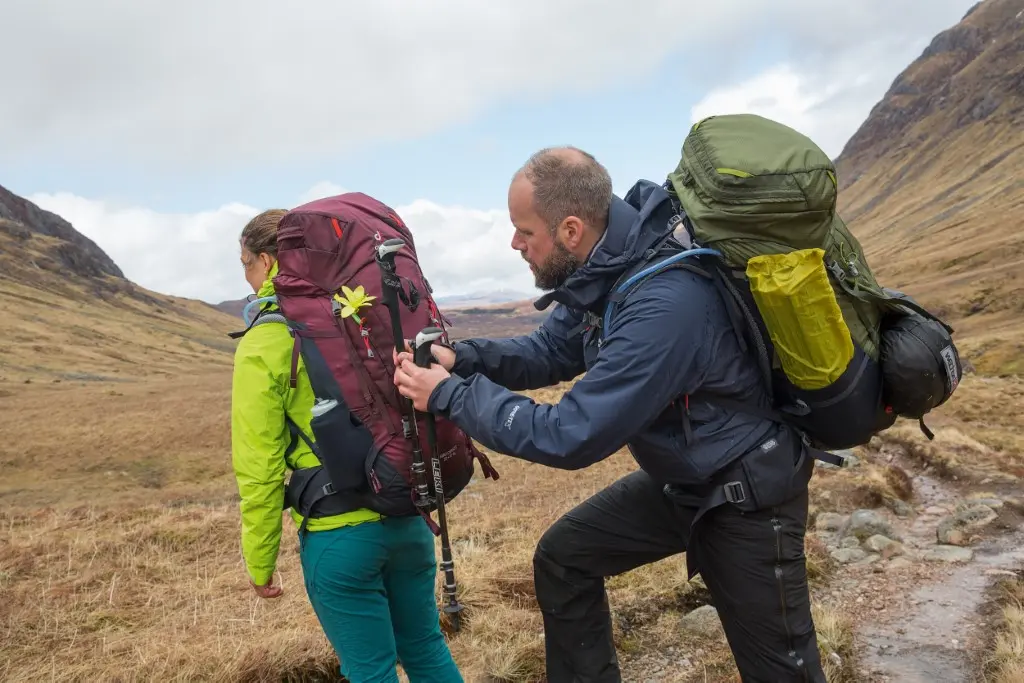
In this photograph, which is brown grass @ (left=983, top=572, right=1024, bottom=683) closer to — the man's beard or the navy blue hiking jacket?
the navy blue hiking jacket

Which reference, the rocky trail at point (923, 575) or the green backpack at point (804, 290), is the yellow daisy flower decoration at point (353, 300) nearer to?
the green backpack at point (804, 290)

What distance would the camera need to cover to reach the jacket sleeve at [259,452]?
320cm

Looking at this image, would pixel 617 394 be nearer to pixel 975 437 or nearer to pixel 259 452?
pixel 259 452

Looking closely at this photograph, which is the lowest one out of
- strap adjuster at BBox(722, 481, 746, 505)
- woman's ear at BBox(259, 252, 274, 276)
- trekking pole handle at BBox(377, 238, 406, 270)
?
strap adjuster at BBox(722, 481, 746, 505)

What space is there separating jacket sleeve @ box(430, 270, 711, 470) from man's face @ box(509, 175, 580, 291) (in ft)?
1.82

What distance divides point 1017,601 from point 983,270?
61.3m

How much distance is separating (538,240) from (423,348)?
0.84 meters

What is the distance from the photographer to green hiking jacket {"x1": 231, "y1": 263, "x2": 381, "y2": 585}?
3.20 meters

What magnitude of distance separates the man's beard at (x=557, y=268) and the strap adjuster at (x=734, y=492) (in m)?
1.28

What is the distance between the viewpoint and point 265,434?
3.25 meters

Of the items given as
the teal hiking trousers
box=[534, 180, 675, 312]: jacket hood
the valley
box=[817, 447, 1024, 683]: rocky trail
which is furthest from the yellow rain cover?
box=[817, 447, 1024, 683]: rocky trail

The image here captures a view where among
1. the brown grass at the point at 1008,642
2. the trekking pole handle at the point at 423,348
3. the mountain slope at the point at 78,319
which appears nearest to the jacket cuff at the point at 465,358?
the trekking pole handle at the point at 423,348

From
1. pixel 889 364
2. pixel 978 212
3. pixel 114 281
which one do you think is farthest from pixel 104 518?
pixel 114 281

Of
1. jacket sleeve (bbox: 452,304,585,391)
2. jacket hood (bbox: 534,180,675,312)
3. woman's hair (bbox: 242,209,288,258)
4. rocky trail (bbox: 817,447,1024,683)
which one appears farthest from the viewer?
rocky trail (bbox: 817,447,1024,683)
